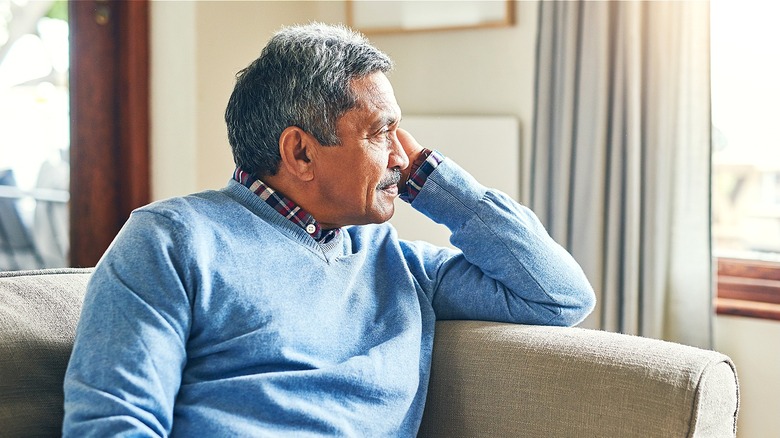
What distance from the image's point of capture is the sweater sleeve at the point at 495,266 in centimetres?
159

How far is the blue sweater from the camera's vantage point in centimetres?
123

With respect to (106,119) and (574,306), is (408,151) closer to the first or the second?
(574,306)

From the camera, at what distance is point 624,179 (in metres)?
2.71

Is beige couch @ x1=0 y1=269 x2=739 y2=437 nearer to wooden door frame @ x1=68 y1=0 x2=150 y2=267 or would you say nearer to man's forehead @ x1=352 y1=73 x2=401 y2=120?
man's forehead @ x1=352 y1=73 x2=401 y2=120

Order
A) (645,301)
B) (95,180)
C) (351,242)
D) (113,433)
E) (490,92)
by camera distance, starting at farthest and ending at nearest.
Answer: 1. (95,180)
2. (490,92)
3. (645,301)
4. (351,242)
5. (113,433)

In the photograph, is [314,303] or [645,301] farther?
[645,301]

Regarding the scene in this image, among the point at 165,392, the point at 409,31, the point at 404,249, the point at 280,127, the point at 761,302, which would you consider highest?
the point at 409,31

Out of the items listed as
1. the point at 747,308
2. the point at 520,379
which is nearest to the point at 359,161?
the point at 520,379

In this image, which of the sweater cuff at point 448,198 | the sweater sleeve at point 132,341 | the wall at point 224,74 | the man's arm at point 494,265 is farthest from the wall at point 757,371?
the sweater sleeve at point 132,341

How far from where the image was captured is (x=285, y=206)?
4.96ft

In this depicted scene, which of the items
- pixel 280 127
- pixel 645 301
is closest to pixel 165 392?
pixel 280 127

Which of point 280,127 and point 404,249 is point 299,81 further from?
point 404,249

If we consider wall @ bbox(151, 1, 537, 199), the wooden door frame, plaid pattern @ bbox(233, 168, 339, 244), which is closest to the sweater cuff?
plaid pattern @ bbox(233, 168, 339, 244)

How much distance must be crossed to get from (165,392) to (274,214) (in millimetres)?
358
